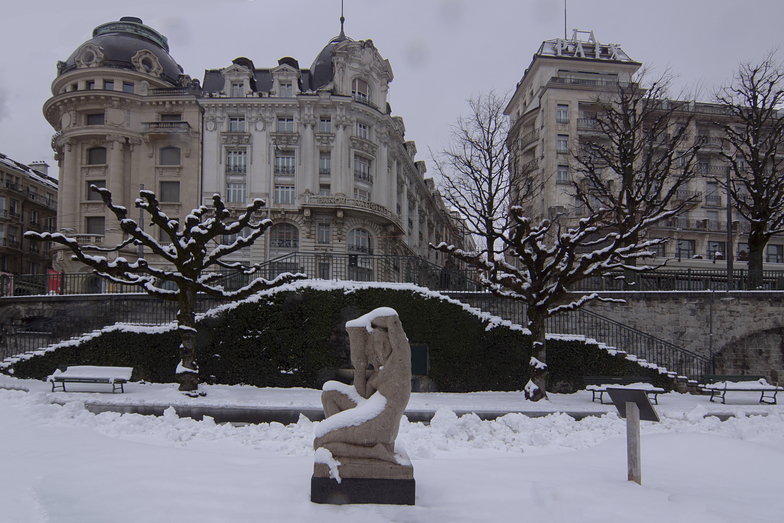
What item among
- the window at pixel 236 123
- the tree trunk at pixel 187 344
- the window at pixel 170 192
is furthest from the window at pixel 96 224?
the tree trunk at pixel 187 344

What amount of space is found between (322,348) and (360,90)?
78.5 ft

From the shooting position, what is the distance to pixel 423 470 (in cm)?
663

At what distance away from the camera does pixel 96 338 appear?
50.6ft

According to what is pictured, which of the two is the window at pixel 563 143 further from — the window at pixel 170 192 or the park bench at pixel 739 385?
the window at pixel 170 192

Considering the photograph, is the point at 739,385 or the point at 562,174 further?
the point at 562,174

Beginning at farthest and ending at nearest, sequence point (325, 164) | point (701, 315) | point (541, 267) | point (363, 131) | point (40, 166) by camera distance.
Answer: point (40, 166), point (363, 131), point (325, 164), point (701, 315), point (541, 267)

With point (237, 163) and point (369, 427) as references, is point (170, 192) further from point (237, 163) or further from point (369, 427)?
point (369, 427)

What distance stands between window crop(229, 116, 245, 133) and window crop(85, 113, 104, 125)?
8835 millimetres

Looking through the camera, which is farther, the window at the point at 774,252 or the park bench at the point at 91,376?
the window at the point at 774,252

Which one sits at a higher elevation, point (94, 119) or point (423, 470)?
point (94, 119)

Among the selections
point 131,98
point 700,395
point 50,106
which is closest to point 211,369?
point 700,395

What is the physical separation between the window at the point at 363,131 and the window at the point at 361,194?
361 cm

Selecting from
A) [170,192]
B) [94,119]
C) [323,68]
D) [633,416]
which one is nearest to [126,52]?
[94,119]

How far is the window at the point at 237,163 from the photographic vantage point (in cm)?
3206
